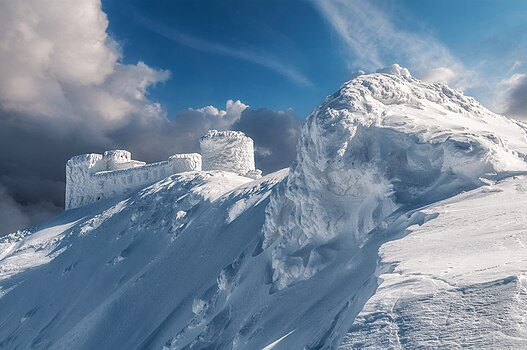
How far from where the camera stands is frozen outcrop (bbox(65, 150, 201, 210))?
38.4 metres

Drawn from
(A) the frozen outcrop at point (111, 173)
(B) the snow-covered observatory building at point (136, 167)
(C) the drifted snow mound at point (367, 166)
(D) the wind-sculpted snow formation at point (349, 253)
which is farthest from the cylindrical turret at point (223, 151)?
(C) the drifted snow mound at point (367, 166)

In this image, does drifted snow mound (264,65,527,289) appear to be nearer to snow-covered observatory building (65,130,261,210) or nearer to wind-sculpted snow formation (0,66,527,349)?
wind-sculpted snow formation (0,66,527,349)

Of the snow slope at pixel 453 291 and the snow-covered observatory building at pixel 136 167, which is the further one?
the snow-covered observatory building at pixel 136 167

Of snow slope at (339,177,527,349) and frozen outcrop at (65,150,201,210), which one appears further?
frozen outcrop at (65,150,201,210)

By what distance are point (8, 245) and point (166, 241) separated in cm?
2217

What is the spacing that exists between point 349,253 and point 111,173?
3539 cm

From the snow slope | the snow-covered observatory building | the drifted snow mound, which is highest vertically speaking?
the snow-covered observatory building

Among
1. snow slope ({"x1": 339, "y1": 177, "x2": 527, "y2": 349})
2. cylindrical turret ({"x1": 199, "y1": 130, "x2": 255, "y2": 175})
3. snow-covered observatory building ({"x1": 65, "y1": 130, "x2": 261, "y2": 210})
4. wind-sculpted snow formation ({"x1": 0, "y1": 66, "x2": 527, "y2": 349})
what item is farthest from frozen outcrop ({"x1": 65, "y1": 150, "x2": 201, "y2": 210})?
snow slope ({"x1": 339, "y1": 177, "x2": 527, "y2": 349})

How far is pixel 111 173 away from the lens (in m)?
42.4

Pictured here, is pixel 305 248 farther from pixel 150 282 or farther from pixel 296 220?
pixel 150 282

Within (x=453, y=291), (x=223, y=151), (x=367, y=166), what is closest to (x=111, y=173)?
(x=223, y=151)

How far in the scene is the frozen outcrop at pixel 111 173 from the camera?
38375mm

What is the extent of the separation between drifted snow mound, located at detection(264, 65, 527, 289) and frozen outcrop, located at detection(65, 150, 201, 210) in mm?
24716

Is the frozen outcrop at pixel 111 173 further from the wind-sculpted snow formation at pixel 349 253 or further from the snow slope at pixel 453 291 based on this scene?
the snow slope at pixel 453 291
